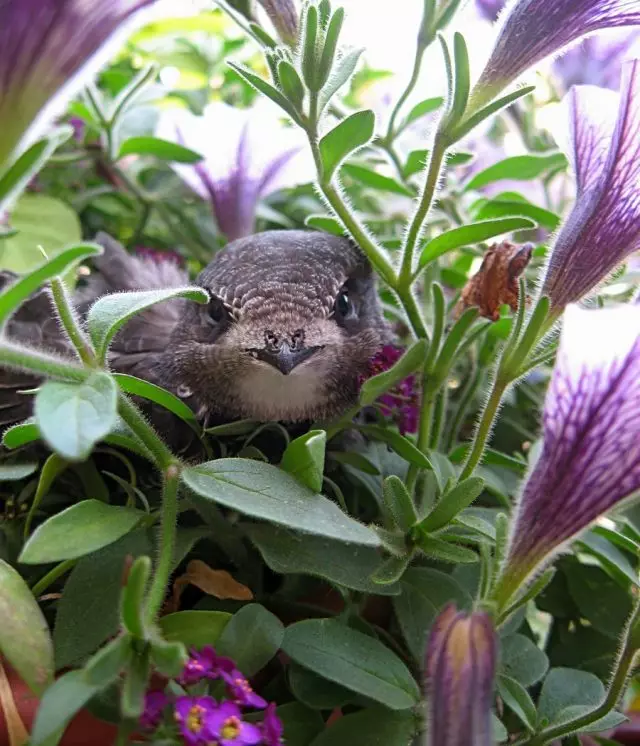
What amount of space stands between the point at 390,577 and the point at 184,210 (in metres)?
0.63

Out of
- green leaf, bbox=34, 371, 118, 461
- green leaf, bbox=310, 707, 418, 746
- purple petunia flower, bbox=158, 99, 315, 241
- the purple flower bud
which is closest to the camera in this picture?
green leaf, bbox=34, 371, 118, 461

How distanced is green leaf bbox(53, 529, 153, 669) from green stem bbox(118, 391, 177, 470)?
0.17 feet

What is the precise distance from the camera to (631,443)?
31 cm

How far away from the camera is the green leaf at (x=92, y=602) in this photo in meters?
0.38

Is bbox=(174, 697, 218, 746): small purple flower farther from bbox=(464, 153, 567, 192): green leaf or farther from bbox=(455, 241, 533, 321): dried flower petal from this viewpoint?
bbox=(464, 153, 567, 192): green leaf

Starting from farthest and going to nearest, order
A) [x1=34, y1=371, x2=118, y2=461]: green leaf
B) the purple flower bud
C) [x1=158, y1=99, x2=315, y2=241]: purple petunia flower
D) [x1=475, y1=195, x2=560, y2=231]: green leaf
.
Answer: [x1=158, y1=99, x2=315, y2=241]: purple petunia flower, [x1=475, y1=195, x2=560, y2=231]: green leaf, the purple flower bud, [x1=34, y1=371, x2=118, y2=461]: green leaf

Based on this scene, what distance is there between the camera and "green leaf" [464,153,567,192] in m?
0.61

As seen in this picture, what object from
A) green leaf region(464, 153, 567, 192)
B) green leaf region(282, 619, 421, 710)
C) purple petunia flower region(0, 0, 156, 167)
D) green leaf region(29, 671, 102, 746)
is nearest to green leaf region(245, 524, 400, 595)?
green leaf region(282, 619, 421, 710)

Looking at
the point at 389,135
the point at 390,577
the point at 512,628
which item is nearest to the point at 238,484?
the point at 390,577

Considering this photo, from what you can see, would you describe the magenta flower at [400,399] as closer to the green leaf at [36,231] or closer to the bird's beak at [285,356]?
the bird's beak at [285,356]

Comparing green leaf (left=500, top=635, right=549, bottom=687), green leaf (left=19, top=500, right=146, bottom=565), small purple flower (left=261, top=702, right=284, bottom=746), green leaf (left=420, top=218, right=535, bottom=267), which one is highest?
green leaf (left=420, top=218, right=535, bottom=267)

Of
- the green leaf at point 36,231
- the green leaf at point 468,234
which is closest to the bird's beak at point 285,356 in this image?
the green leaf at point 468,234

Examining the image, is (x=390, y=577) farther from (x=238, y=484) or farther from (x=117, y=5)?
(x=117, y=5)

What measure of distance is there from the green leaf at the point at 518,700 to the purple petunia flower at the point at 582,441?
9cm
